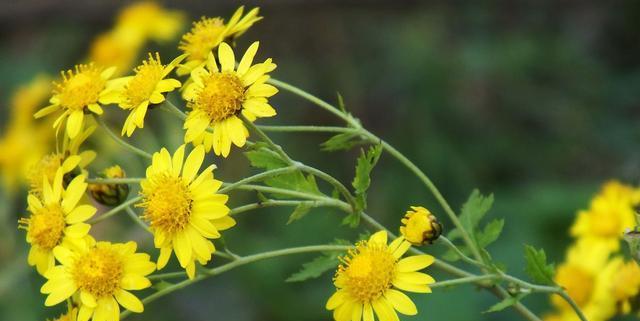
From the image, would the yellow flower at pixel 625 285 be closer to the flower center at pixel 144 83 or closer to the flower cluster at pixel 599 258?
the flower cluster at pixel 599 258

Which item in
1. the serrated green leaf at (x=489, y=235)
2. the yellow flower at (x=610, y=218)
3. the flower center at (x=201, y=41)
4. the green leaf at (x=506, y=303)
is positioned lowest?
the green leaf at (x=506, y=303)

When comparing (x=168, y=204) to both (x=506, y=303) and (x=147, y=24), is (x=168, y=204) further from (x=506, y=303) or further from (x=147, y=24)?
(x=147, y=24)

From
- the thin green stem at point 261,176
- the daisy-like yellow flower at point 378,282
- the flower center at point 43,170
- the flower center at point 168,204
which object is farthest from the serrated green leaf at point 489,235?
the flower center at point 43,170

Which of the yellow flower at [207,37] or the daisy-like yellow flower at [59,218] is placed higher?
the yellow flower at [207,37]

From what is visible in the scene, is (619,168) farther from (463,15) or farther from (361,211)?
(361,211)

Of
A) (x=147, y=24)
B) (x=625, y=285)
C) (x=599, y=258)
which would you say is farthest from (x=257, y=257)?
(x=147, y=24)

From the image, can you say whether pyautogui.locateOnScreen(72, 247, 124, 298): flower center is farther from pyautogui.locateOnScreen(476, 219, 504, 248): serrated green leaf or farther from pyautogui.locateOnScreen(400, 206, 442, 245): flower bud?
pyautogui.locateOnScreen(476, 219, 504, 248): serrated green leaf

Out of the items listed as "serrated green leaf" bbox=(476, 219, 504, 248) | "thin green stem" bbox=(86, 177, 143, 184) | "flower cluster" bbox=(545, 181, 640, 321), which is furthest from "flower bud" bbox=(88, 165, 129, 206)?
"flower cluster" bbox=(545, 181, 640, 321)

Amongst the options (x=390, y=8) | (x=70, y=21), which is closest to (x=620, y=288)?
(x=390, y=8)
